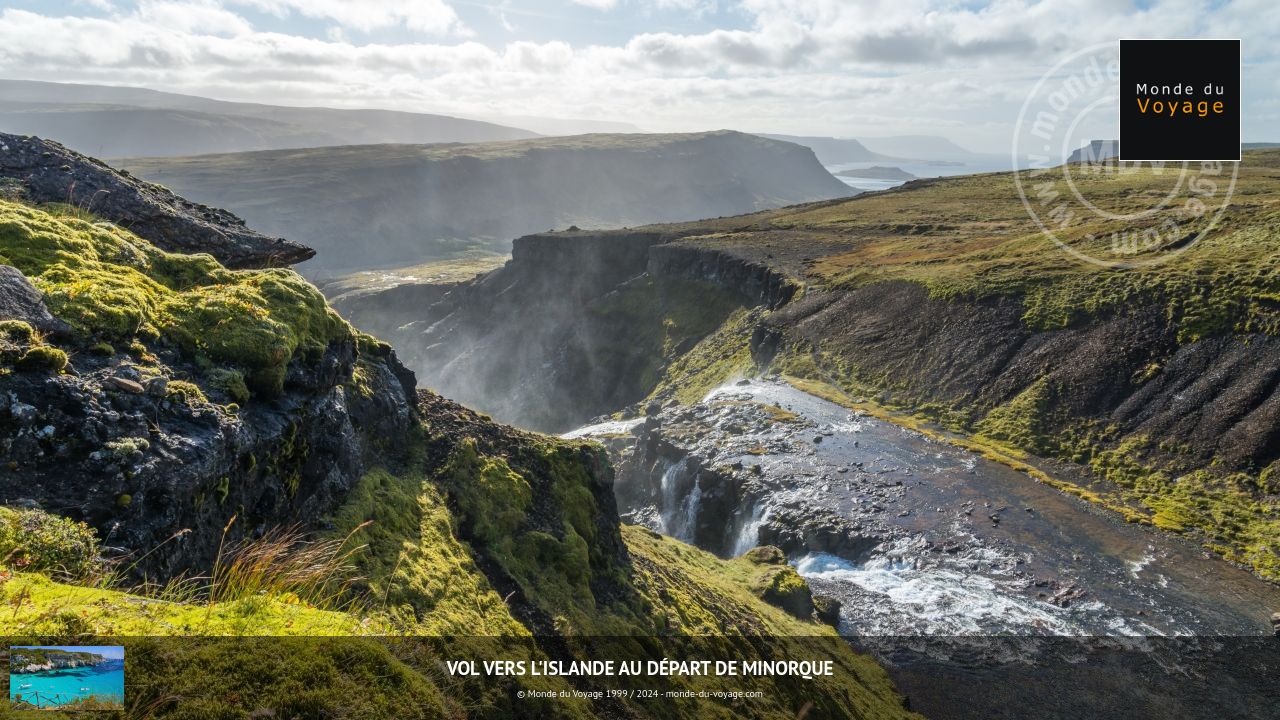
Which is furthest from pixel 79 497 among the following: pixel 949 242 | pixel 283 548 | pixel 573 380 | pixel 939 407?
pixel 949 242

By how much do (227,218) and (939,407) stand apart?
41.3m

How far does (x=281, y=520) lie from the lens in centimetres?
878

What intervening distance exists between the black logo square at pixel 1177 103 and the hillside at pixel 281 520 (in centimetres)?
4332

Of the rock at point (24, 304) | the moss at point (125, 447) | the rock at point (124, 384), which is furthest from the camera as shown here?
the rock at point (124, 384)

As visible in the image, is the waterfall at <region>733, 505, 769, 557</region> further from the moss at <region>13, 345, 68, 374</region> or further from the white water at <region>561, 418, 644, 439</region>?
the moss at <region>13, 345, 68, 374</region>

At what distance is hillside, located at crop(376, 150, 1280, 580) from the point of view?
107 feet

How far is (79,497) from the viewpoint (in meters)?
6.02

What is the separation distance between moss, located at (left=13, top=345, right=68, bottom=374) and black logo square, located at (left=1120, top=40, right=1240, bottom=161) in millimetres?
49277

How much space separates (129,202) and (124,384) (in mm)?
6818

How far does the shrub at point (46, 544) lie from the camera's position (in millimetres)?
5168

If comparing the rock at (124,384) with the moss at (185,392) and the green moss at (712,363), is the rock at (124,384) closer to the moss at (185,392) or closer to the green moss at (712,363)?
the moss at (185,392)

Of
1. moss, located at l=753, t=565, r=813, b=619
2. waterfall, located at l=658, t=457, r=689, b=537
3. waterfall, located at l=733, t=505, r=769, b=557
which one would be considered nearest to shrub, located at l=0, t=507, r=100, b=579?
moss, located at l=753, t=565, r=813, b=619

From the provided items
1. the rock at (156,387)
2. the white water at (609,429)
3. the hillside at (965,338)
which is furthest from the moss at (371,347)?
the white water at (609,429)

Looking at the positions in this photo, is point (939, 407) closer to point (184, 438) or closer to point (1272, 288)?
point (1272, 288)
